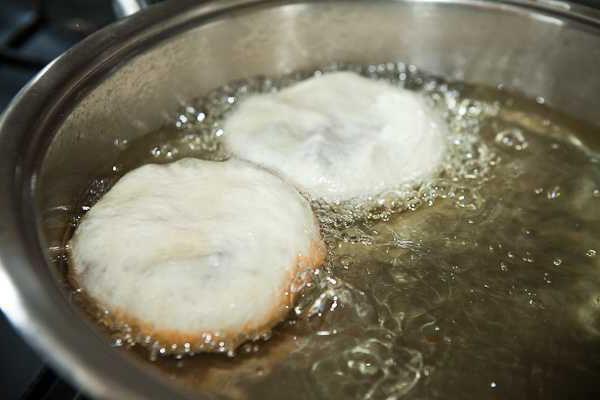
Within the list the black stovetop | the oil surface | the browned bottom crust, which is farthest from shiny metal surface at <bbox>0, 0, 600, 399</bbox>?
the black stovetop

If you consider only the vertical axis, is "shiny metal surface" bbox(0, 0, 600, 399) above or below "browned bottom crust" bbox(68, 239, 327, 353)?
above

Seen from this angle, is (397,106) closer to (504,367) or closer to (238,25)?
(238,25)

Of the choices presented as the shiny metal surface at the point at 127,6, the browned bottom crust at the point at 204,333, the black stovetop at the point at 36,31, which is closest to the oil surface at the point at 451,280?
the browned bottom crust at the point at 204,333

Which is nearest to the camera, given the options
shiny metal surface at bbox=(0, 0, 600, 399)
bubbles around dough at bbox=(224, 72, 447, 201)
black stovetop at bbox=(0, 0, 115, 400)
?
shiny metal surface at bbox=(0, 0, 600, 399)

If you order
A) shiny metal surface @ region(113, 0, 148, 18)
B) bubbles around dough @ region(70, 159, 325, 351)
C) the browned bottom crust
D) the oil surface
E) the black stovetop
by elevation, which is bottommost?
the oil surface

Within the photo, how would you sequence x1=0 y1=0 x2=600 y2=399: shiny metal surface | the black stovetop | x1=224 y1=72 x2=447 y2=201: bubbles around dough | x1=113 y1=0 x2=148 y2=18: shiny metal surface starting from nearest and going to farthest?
x1=0 y1=0 x2=600 y2=399: shiny metal surface
x1=224 y1=72 x2=447 y2=201: bubbles around dough
x1=113 y1=0 x2=148 y2=18: shiny metal surface
the black stovetop

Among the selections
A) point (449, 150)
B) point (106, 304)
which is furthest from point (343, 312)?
point (449, 150)

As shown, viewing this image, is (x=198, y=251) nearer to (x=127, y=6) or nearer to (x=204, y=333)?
(x=204, y=333)

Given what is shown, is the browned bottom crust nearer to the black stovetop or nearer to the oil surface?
the oil surface
